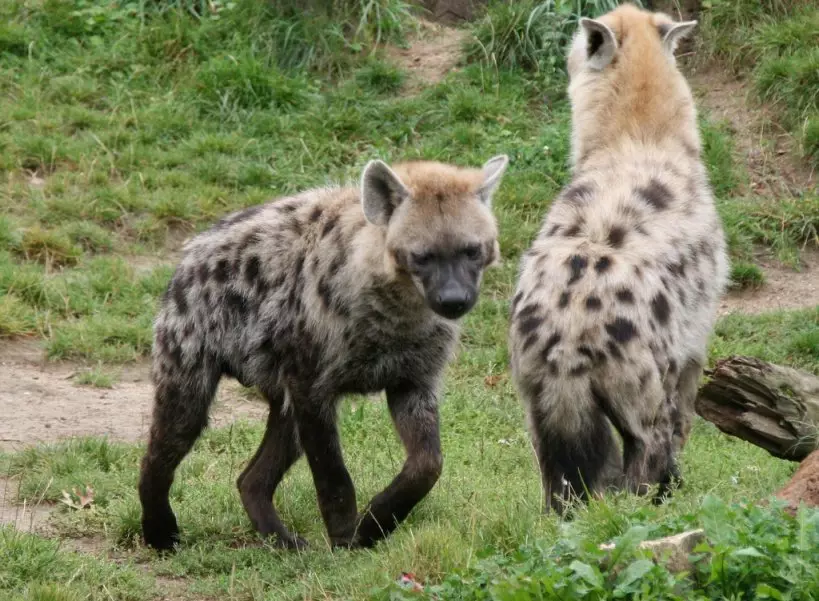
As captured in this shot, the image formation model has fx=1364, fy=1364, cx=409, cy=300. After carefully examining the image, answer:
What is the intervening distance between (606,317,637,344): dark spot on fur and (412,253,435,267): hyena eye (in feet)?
2.12

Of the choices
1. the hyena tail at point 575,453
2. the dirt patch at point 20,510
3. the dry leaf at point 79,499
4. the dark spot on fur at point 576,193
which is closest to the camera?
the hyena tail at point 575,453

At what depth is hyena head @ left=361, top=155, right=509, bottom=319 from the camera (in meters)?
3.94

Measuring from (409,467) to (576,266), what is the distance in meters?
0.79

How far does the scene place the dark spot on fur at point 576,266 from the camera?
365 cm

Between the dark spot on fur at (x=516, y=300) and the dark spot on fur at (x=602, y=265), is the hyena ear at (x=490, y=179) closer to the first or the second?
the dark spot on fur at (x=516, y=300)

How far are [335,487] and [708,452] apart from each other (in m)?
1.72

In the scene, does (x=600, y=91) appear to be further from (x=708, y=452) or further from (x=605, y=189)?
(x=708, y=452)

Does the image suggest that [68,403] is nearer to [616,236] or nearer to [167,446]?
[167,446]

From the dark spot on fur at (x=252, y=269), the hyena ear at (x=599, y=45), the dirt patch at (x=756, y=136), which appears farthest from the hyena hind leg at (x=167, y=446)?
the dirt patch at (x=756, y=136)

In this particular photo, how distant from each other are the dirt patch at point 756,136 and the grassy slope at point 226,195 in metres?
0.14

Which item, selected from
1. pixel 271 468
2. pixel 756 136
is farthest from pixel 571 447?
pixel 756 136

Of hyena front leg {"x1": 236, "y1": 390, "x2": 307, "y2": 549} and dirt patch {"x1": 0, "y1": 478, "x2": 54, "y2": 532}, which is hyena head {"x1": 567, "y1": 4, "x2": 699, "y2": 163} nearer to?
hyena front leg {"x1": 236, "y1": 390, "x2": 307, "y2": 549}

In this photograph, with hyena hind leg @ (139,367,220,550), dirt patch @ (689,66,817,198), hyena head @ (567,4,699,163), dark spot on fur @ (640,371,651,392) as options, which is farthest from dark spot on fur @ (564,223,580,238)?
dirt patch @ (689,66,817,198)

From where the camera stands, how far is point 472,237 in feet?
13.2
